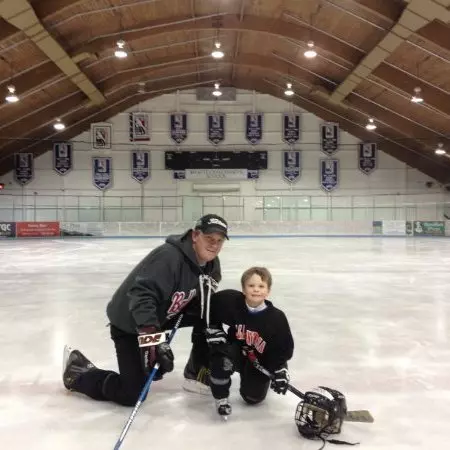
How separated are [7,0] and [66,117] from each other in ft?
49.8

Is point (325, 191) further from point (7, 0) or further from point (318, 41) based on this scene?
point (7, 0)

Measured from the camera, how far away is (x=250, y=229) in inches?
1117

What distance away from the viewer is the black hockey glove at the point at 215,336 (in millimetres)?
2855

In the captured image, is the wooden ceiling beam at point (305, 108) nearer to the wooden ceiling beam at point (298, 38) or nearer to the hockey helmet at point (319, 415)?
the wooden ceiling beam at point (298, 38)

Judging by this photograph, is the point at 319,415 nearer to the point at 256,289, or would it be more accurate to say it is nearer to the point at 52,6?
the point at 256,289

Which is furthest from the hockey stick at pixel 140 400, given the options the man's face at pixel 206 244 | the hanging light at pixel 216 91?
the hanging light at pixel 216 91

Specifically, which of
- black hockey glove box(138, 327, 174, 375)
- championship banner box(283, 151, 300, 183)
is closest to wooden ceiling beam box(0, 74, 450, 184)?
championship banner box(283, 151, 300, 183)

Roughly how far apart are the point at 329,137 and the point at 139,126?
37.4 feet

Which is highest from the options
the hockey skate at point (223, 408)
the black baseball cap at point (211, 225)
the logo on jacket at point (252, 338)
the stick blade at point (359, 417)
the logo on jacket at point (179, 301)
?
the black baseball cap at point (211, 225)

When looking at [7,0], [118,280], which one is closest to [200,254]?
[118,280]

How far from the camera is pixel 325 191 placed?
3011cm

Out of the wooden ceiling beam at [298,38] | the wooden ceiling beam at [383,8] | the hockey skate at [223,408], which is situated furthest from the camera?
the wooden ceiling beam at [298,38]

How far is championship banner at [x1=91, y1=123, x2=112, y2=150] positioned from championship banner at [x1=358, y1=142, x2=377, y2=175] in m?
15.1

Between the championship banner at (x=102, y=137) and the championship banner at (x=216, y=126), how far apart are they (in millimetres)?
5898
